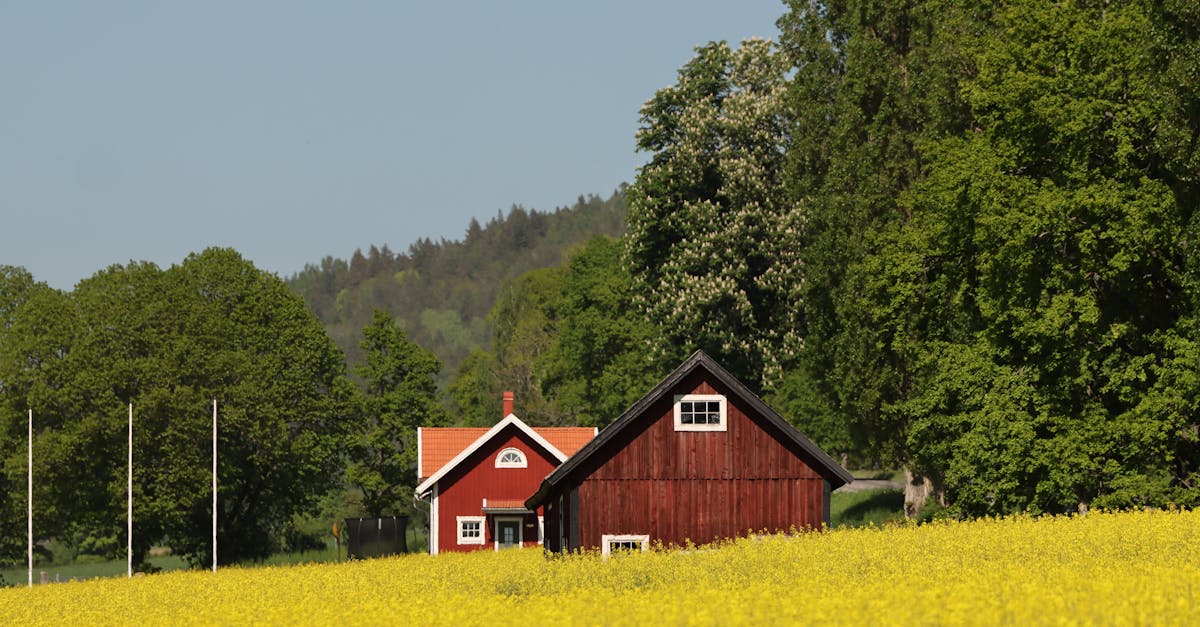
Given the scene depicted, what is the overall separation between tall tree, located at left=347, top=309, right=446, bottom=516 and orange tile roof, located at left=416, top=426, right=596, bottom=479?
33.1 feet

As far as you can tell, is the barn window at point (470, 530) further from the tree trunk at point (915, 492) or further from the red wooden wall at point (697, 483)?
the red wooden wall at point (697, 483)

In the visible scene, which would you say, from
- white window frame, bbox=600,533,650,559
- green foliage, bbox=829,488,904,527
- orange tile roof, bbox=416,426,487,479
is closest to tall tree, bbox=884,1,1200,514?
white window frame, bbox=600,533,650,559

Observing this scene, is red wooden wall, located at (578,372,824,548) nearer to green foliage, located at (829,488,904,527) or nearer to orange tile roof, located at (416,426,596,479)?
green foliage, located at (829,488,904,527)

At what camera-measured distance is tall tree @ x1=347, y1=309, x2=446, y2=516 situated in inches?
3221

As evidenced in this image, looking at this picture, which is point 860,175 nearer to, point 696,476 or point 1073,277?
point 1073,277

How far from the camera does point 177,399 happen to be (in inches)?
2817

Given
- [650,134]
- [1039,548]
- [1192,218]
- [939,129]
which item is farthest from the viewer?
[650,134]

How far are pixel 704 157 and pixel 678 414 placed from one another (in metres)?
33.1

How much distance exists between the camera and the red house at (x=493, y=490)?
65.4 m

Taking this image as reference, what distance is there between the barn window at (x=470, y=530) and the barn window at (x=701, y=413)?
81.0 ft

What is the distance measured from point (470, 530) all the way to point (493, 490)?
1915 mm

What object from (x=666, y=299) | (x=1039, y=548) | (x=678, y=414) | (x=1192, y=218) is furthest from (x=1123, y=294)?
(x=666, y=299)

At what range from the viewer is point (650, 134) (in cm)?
7681

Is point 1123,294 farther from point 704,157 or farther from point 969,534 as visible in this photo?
point 704,157
